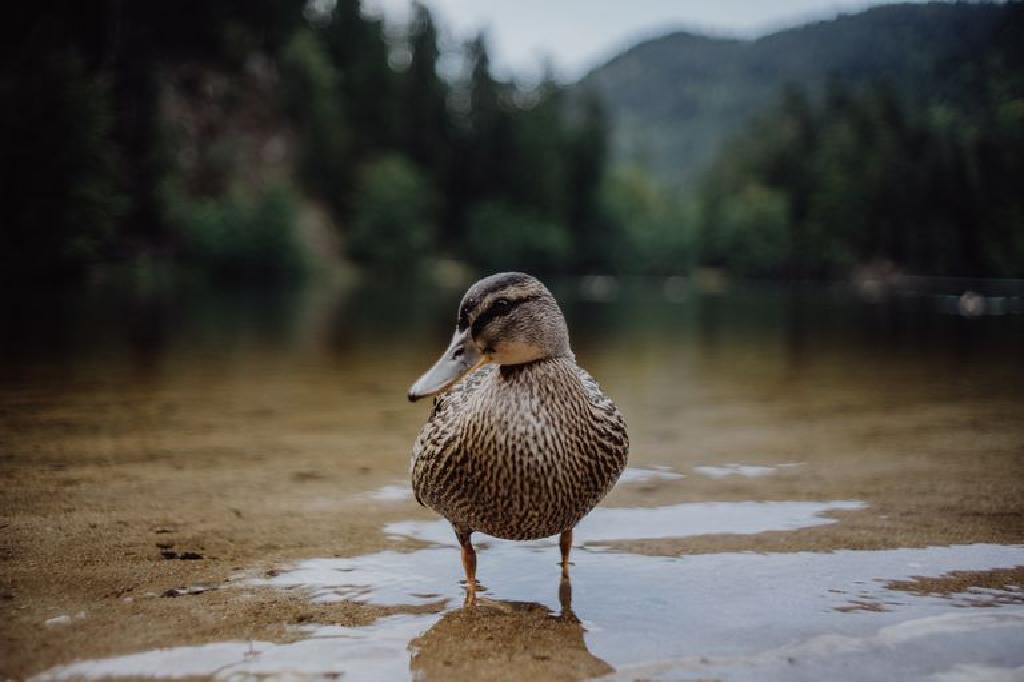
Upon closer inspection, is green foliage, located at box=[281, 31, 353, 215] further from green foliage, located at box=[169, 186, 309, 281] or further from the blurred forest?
green foliage, located at box=[169, 186, 309, 281]

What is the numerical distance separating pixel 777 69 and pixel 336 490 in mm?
60545

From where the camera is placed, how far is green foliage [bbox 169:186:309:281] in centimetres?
5616

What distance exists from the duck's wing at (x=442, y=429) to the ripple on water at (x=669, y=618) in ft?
1.88

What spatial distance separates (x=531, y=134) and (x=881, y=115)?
52.3 meters

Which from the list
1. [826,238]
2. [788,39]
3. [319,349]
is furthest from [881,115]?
[319,349]

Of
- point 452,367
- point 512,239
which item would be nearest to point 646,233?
point 512,239

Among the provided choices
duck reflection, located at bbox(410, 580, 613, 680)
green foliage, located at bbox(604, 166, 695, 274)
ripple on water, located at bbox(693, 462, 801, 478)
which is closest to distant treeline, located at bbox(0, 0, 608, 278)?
green foliage, located at bbox(604, 166, 695, 274)

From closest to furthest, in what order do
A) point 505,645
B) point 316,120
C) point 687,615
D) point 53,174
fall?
point 505,645, point 687,615, point 53,174, point 316,120

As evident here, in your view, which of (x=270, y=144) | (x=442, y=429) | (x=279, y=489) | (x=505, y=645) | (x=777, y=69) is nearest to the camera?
(x=505, y=645)

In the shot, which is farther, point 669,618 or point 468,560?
point 468,560

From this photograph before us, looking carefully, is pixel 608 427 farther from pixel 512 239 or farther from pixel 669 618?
pixel 512 239

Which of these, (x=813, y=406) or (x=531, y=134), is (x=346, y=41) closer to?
(x=531, y=134)

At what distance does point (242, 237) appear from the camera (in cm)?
5634

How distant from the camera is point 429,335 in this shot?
18141 mm
